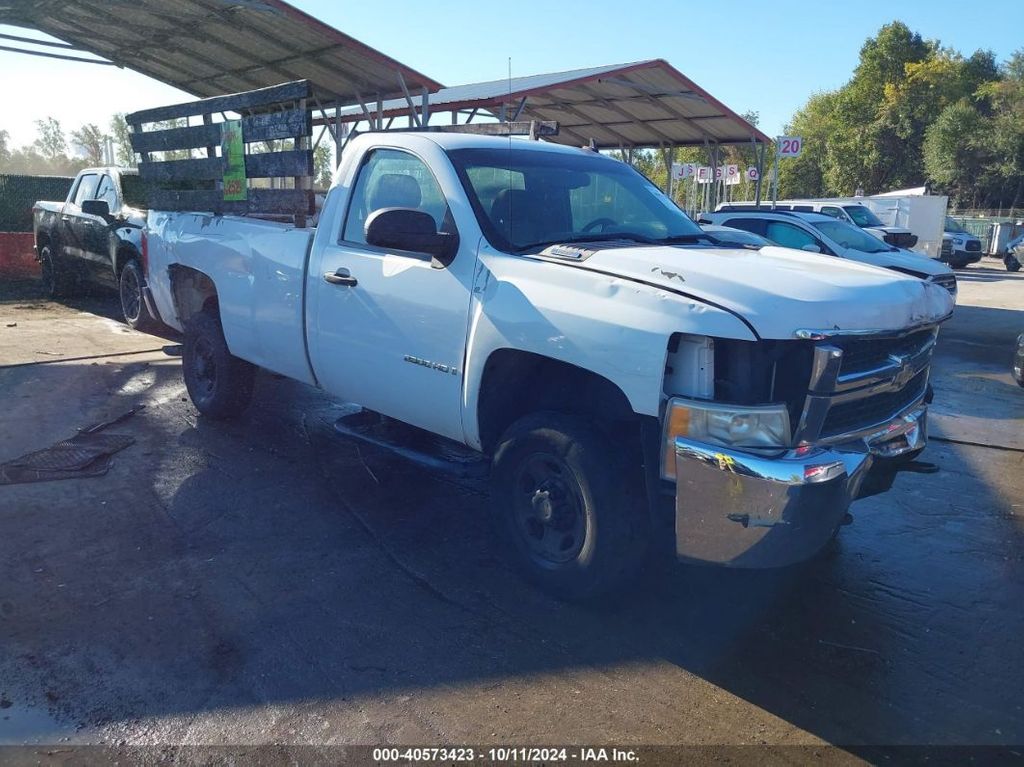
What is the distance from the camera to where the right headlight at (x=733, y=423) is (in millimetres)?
2992

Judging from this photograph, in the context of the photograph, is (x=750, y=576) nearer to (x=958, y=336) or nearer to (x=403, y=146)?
(x=403, y=146)

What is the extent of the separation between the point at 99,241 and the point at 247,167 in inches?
243

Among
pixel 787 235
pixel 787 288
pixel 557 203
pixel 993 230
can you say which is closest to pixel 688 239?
pixel 557 203

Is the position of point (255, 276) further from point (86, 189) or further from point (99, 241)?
point (86, 189)

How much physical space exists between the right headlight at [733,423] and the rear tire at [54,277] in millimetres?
12182

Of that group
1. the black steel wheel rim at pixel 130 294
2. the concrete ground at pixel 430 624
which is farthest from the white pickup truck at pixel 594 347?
the black steel wheel rim at pixel 130 294

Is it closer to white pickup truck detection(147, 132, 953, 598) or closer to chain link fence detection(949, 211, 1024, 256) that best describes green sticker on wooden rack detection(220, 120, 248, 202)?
white pickup truck detection(147, 132, 953, 598)

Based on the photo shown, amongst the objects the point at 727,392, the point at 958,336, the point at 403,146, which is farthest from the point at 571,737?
the point at 958,336

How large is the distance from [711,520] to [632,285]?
96cm

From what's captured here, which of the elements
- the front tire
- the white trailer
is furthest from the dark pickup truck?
the white trailer

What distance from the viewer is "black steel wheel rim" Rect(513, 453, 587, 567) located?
11.6ft

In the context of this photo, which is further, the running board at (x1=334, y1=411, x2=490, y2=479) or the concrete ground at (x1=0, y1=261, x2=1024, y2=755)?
the running board at (x1=334, y1=411, x2=490, y2=479)

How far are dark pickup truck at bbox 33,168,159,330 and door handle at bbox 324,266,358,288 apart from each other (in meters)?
3.32

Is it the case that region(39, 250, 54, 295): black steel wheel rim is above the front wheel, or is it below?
above
